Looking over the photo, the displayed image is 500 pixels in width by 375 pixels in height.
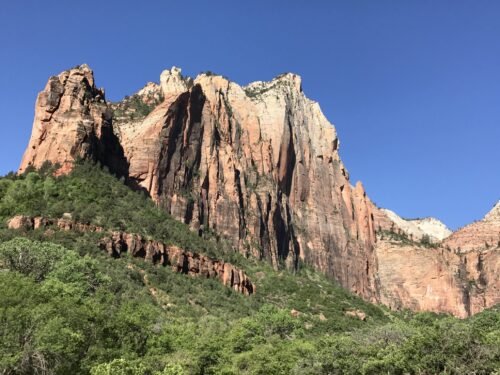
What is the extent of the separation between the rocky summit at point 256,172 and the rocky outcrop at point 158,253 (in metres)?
20.4

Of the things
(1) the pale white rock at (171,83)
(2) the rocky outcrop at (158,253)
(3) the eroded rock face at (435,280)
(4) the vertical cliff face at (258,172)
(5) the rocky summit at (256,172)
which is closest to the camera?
(2) the rocky outcrop at (158,253)

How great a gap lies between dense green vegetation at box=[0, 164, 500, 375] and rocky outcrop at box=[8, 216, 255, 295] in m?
1.96

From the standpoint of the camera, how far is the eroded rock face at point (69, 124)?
10100 centimetres

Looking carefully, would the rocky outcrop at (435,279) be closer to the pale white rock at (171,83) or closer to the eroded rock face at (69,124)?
the pale white rock at (171,83)

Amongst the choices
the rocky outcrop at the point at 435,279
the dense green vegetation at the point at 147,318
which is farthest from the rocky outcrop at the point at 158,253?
the rocky outcrop at the point at 435,279

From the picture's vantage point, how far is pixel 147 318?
51938 mm

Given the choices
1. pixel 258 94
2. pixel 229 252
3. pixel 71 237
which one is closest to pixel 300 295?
pixel 229 252

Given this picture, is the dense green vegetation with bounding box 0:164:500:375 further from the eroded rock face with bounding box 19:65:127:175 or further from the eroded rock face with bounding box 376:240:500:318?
the eroded rock face with bounding box 376:240:500:318

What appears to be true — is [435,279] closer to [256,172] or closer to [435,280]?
[435,280]

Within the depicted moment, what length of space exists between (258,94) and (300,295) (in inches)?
3173

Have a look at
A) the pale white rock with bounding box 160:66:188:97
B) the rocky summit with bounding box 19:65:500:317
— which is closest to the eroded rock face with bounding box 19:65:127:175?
the rocky summit with bounding box 19:65:500:317

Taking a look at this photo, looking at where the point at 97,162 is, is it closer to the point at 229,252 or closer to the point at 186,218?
the point at 186,218

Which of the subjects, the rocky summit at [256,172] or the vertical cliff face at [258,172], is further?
the vertical cliff face at [258,172]

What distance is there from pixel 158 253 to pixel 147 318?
36.6 metres
